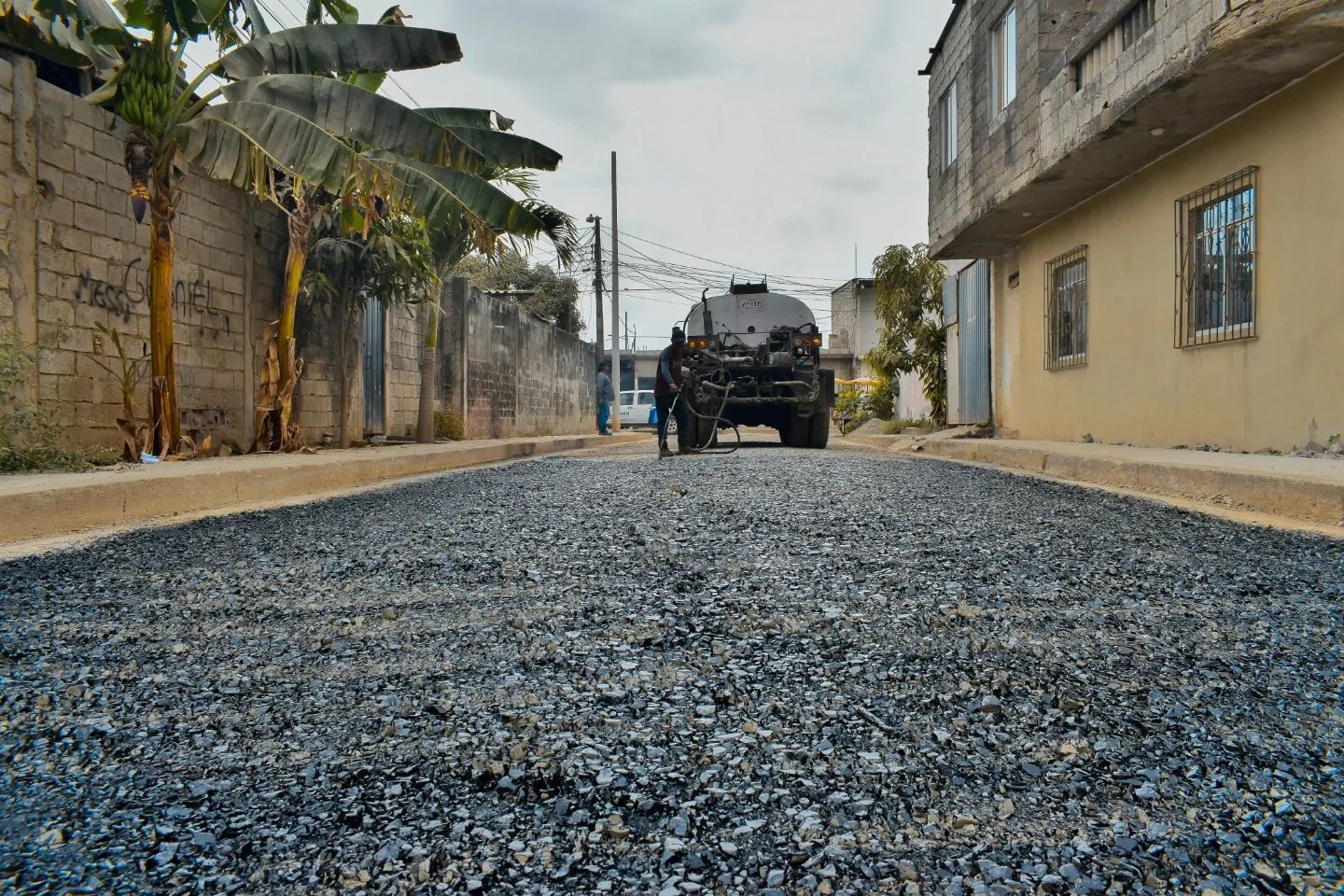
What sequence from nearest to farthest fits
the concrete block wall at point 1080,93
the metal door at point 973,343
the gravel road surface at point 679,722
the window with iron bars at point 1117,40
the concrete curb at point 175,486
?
the gravel road surface at point 679,722
the concrete curb at point 175,486
the concrete block wall at point 1080,93
the window with iron bars at point 1117,40
the metal door at point 973,343

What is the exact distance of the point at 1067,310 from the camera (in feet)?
39.7

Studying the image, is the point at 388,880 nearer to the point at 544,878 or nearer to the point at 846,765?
the point at 544,878

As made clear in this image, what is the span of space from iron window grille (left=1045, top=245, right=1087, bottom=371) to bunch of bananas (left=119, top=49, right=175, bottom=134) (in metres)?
9.81

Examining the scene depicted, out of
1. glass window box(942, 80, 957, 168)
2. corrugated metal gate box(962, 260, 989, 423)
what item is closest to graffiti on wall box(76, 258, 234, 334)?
glass window box(942, 80, 957, 168)

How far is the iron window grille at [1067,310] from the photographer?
11.5 metres

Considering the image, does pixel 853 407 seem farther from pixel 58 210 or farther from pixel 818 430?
pixel 58 210

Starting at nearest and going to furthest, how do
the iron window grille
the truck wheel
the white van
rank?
the iron window grille → the truck wheel → the white van

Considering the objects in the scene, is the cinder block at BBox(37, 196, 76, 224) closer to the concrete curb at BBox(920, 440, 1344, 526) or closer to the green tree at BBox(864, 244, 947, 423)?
the concrete curb at BBox(920, 440, 1344, 526)

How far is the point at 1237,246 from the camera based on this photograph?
802 cm

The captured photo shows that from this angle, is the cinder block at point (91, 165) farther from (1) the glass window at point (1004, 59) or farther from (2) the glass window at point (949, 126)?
(2) the glass window at point (949, 126)

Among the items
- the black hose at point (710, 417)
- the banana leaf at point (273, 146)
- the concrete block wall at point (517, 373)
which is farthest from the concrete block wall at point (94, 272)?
the concrete block wall at point (517, 373)

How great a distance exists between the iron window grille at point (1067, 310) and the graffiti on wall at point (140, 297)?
9.68m

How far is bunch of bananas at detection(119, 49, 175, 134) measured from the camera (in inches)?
288

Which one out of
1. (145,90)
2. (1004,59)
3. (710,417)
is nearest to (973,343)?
(1004,59)
